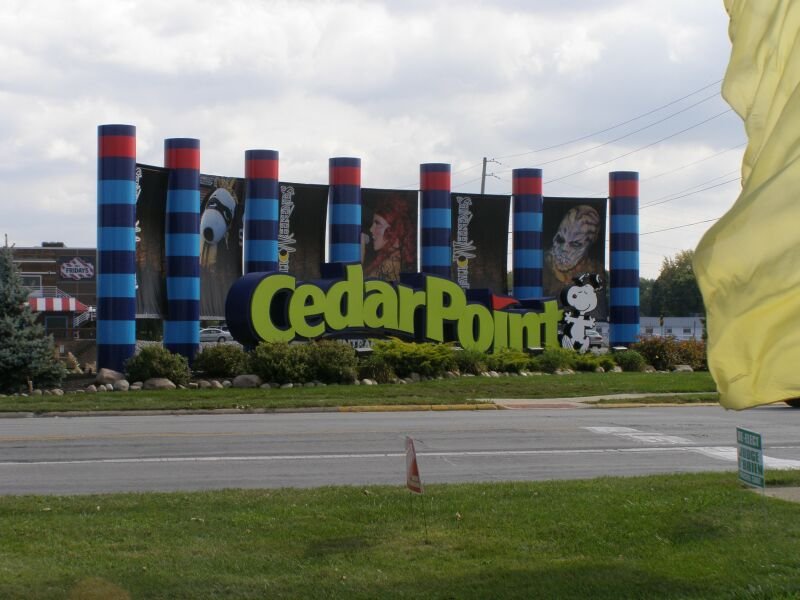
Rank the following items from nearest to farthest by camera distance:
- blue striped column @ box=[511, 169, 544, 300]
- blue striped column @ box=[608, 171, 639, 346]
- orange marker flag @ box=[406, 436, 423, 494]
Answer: orange marker flag @ box=[406, 436, 423, 494] < blue striped column @ box=[511, 169, 544, 300] < blue striped column @ box=[608, 171, 639, 346]

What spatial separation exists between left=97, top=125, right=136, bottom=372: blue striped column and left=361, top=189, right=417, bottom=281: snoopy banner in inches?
375

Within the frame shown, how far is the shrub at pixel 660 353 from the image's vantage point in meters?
39.4

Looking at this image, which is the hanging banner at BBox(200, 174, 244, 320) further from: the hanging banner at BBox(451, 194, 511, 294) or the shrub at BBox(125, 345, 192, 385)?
the hanging banner at BBox(451, 194, 511, 294)

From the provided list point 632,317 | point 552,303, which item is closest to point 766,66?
point 552,303

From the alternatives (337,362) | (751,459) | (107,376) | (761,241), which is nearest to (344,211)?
(337,362)

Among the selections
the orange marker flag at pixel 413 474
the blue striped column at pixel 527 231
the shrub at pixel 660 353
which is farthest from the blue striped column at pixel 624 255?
the orange marker flag at pixel 413 474

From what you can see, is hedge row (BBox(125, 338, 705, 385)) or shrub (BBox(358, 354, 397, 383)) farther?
shrub (BBox(358, 354, 397, 383))

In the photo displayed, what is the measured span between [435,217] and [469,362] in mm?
7070

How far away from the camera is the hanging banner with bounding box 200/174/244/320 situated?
35.9 m

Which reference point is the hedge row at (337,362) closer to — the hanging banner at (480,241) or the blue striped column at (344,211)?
the blue striped column at (344,211)

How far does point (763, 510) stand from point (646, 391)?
18.8m

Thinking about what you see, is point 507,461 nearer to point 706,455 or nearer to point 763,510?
point 706,455

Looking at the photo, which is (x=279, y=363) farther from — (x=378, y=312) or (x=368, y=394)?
(x=378, y=312)

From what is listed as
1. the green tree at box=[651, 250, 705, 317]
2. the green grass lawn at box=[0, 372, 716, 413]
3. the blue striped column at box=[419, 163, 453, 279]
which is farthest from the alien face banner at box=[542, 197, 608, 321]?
the green tree at box=[651, 250, 705, 317]
